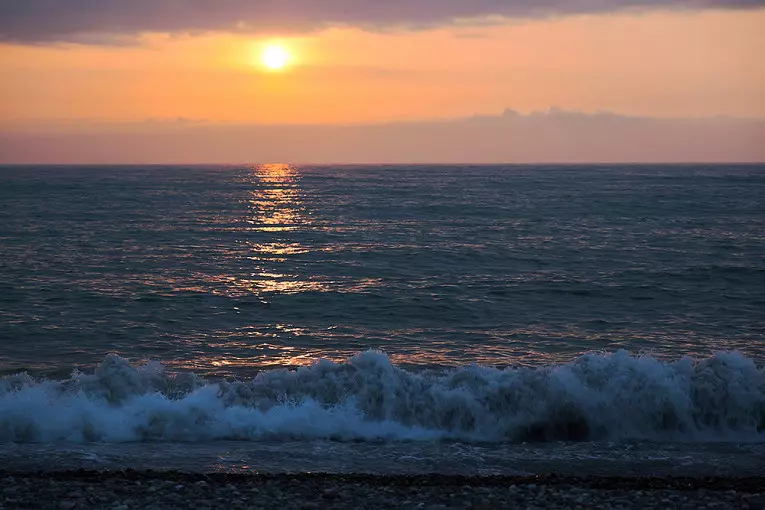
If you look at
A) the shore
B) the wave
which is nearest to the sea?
the wave

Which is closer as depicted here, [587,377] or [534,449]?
[534,449]

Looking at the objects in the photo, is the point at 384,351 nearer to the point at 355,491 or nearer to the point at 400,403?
the point at 400,403

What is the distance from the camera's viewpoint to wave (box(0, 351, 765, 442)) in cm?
1327

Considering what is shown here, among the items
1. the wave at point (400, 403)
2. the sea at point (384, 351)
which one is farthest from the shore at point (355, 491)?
the wave at point (400, 403)

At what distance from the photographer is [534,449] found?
41.7 feet

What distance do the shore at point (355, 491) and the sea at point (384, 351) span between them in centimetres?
101

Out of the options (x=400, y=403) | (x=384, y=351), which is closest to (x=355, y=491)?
(x=400, y=403)

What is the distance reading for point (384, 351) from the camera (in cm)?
1841

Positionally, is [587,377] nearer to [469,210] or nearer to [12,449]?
[12,449]

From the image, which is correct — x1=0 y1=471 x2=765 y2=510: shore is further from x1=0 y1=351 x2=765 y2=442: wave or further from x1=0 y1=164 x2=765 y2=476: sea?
x1=0 y1=351 x2=765 y2=442: wave

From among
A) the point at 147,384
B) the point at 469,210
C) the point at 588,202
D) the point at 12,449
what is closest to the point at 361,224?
the point at 469,210

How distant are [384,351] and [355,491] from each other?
8563mm

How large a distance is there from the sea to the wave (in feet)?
0.13

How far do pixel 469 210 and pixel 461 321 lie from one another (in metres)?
33.3
